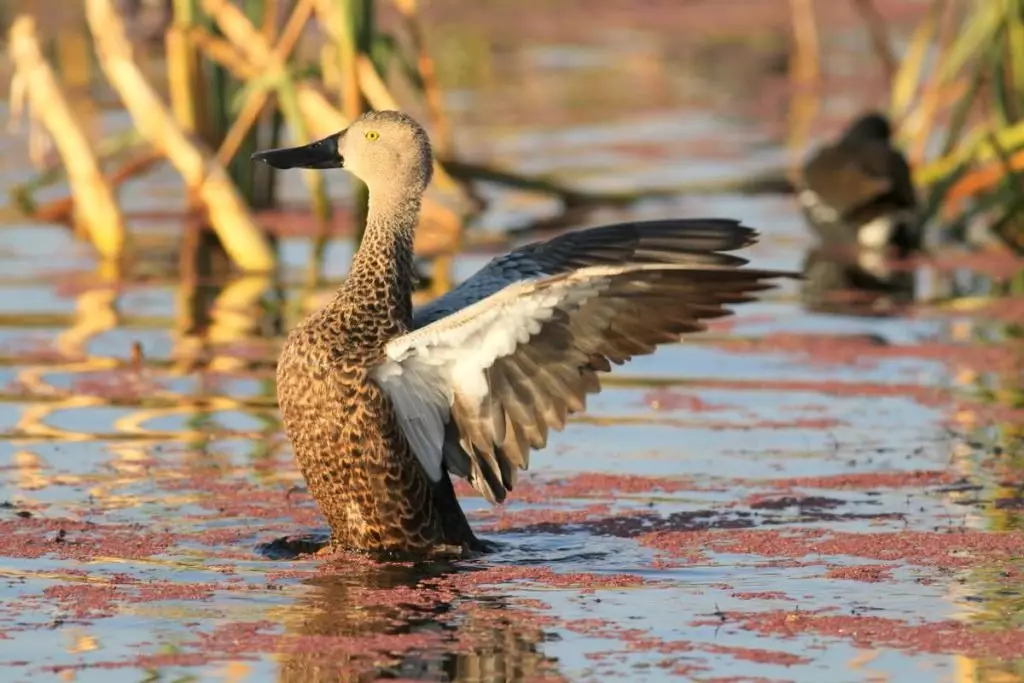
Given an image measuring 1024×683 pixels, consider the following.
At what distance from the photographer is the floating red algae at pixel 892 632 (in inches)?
216

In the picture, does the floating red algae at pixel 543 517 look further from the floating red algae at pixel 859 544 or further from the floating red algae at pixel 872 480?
A: the floating red algae at pixel 872 480

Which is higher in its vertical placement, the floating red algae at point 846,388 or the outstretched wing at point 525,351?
the outstretched wing at point 525,351

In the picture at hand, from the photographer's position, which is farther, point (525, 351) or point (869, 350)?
point (869, 350)

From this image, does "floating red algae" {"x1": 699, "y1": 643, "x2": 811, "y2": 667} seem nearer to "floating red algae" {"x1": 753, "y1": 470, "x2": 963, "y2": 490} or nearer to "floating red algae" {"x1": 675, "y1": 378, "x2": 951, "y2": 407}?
"floating red algae" {"x1": 753, "y1": 470, "x2": 963, "y2": 490}

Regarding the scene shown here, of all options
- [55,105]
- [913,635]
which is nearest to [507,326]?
[913,635]

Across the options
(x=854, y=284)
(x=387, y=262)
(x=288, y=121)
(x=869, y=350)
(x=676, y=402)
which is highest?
(x=288, y=121)

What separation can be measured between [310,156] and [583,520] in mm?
1544

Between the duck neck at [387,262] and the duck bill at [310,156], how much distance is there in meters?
0.26

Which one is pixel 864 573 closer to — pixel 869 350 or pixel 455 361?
pixel 455 361

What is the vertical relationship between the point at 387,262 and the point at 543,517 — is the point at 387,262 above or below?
above

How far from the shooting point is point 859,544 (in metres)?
6.76

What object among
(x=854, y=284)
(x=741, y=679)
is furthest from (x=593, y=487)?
(x=854, y=284)

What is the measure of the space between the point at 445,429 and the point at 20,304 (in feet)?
17.9

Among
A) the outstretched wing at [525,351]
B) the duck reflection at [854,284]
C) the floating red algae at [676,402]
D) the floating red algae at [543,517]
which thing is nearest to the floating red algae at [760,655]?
the outstretched wing at [525,351]
